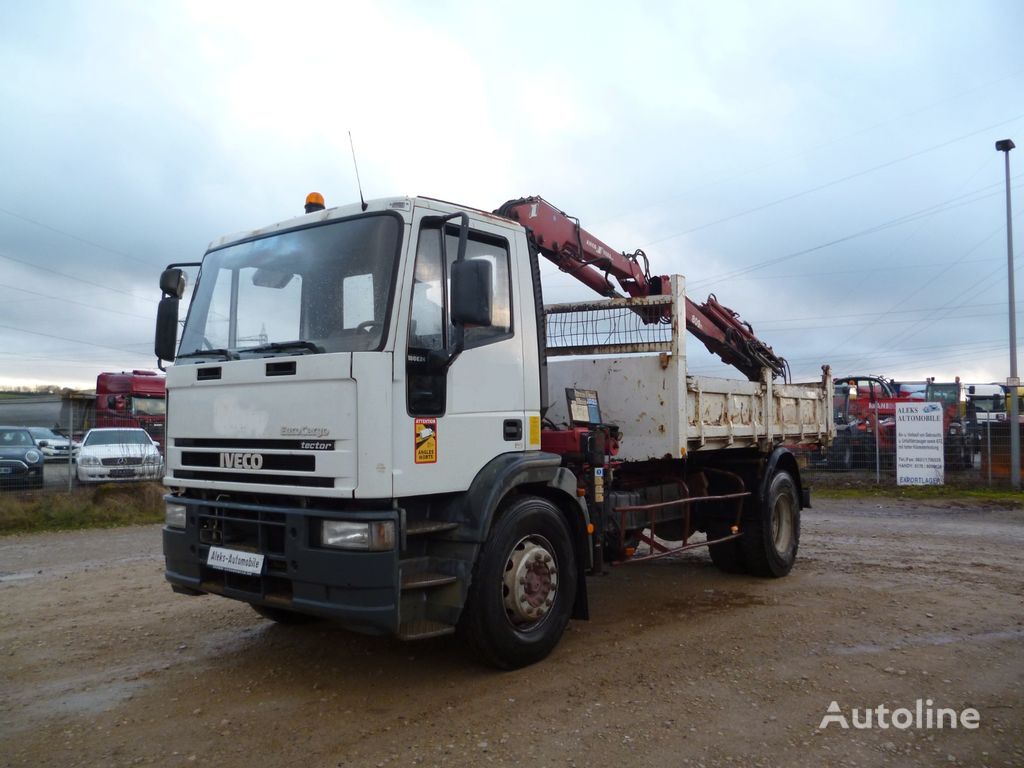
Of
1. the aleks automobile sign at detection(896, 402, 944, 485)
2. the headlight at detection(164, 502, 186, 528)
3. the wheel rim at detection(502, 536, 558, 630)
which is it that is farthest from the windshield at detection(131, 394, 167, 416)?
the wheel rim at detection(502, 536, 558, 630)

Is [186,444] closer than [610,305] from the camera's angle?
Yes

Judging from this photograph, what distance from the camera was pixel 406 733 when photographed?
A: 13.2ft

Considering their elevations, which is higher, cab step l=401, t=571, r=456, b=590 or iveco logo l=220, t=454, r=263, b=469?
iveco logo l=220, t=454, r=263, b=469

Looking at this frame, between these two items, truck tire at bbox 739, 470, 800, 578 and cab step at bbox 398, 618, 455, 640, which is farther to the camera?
truck tire at bbox 739, 470, 800, 578

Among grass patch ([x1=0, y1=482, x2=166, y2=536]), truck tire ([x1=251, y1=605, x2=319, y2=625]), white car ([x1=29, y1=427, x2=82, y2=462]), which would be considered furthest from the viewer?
white car ([x1=29, y1=427, x2=82, y2=462])

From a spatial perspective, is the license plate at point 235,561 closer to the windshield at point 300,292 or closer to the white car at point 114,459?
the windshield at point 300,292

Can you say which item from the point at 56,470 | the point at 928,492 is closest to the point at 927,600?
the point at 928,492

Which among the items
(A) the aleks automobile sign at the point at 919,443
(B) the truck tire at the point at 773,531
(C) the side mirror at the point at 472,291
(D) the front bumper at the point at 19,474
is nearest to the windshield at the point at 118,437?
(D) the front bumper at the point at 19,474

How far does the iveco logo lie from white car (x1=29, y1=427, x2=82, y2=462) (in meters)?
11.1

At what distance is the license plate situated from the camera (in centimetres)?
446

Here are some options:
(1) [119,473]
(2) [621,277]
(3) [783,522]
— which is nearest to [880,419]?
(3) [783,522]

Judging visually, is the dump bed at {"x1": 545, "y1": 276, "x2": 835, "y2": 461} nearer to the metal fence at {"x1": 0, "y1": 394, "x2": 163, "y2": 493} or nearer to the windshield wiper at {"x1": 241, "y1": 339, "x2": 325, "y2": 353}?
the windshield wiper at {"x1": 241, "y1": 339, "x2": 325, "y2": 353}

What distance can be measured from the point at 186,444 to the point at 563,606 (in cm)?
269

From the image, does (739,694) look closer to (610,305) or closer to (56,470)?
(610,305)
